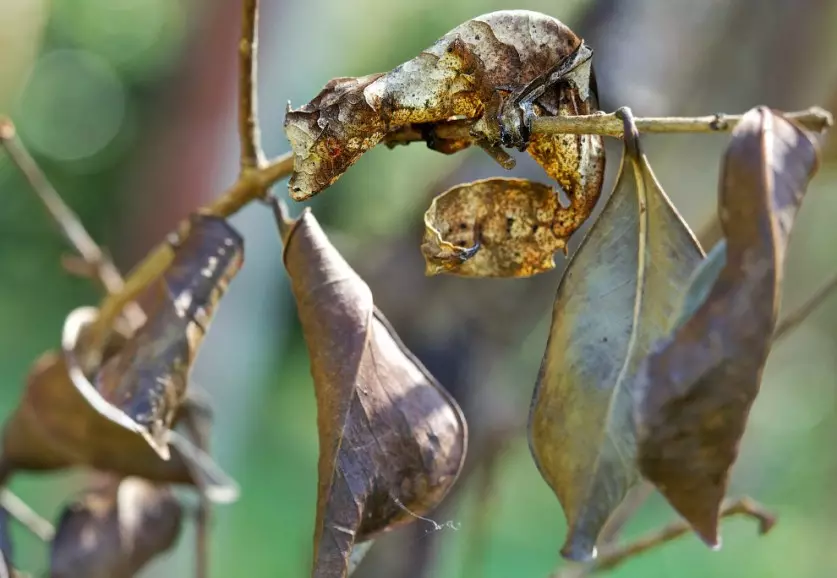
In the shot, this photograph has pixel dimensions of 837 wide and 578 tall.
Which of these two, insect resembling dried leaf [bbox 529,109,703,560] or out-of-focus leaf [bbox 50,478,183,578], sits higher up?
insect resembling dried leaf [bbox 529,109,703,560]

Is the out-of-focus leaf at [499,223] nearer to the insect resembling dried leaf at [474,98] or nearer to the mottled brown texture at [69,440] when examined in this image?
the insect resembling dried leaf at [474,98]

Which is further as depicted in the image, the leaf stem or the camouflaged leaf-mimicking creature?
the leaf stem

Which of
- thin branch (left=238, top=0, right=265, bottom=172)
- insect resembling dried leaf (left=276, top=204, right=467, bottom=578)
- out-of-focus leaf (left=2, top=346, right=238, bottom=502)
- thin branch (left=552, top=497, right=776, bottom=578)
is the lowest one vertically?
thin branch (left=552, top=497, right=776, bottom=578)

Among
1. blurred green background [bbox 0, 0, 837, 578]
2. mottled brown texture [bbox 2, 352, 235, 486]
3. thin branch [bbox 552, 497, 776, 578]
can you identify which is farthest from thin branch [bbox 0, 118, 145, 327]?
thin branch [bbox 552, 497, 776, 578]

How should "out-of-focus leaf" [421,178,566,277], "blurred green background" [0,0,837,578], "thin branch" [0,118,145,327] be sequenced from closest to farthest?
"out-of-focus leaf" [421,178,566,277] < "thin branch" [0,118,145,327] < "blurred green background" [0,0,837,578]

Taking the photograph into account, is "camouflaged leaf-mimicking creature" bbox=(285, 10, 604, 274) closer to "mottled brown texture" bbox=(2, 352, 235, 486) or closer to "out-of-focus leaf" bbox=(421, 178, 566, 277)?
"out-of-focus leaf" bbox=(421, 178, 566, 277)

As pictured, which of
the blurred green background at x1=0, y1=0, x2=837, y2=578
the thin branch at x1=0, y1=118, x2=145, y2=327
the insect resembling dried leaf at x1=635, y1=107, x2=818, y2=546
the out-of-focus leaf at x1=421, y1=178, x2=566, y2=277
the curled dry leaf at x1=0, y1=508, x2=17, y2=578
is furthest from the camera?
the blurred green background at x1=0, y1=0, x2=837, y2=578

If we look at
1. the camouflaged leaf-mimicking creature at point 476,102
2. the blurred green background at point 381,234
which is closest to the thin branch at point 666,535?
the blurred green background at point 381,234
